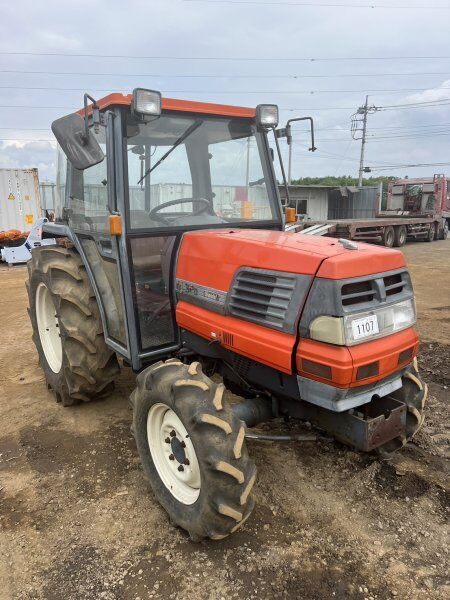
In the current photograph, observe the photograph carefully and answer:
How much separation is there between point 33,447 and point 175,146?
2.47 m

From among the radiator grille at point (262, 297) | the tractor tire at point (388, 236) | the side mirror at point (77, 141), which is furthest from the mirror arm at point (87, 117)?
the tractor tire at point (388, 236)

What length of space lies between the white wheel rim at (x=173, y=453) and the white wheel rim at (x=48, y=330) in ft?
5.97

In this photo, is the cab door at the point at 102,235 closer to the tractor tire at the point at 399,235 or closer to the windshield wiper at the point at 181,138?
the windshield wiper at the point at 181,138

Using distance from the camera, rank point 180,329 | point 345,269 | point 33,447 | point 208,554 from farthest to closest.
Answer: point 33,447
point 180,329
point 208,554
point 345,269

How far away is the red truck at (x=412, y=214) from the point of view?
1658 centimetres

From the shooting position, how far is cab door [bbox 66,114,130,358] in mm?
3076

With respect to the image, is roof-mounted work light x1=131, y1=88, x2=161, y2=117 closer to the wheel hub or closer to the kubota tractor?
the kubota tractor

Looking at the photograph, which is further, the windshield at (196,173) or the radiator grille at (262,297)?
the windshield at (196,173)

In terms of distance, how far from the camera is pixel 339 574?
7.64ft

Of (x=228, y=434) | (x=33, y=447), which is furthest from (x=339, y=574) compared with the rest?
(x=33, y=447)

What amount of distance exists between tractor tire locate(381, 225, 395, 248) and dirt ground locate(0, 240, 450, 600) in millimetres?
13551

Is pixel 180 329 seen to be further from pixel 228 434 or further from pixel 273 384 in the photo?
pixel 228 434

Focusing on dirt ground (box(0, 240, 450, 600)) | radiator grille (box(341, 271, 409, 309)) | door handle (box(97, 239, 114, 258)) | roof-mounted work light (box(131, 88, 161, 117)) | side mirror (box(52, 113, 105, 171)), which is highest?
roof-mounted work light (box(131, 88, 161, 117))

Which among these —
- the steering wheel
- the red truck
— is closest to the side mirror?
the steering wheel
